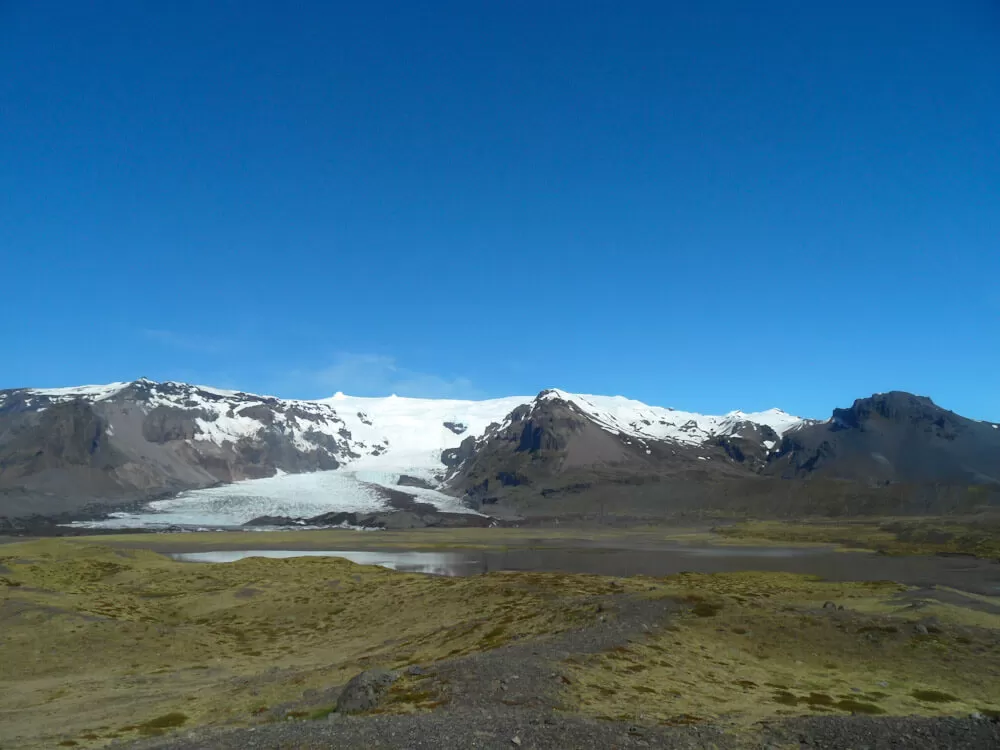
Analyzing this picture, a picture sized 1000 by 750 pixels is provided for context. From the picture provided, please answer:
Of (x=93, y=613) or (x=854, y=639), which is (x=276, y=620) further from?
(x=854, y=639)

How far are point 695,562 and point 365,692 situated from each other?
97.3 m

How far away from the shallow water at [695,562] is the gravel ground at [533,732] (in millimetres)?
66723

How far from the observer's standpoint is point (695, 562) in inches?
4405

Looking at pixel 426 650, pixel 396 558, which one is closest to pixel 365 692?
pixel 426 650

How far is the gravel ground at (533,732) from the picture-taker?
17969 mm

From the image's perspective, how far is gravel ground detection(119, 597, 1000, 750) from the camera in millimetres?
17969

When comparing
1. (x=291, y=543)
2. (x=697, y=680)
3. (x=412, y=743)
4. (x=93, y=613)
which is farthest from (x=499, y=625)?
(x=291, y=543)

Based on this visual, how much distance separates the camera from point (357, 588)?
→ 2237 inches

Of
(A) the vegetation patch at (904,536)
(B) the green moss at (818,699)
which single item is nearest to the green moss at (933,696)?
(B) the green moss at (818,699)

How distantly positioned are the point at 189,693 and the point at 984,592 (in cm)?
7628

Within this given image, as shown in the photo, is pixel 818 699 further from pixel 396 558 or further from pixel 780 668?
pixel 396 558

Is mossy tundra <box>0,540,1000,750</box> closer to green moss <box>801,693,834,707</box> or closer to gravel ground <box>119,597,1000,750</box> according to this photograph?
green moss <box>801,693,834,707</box>

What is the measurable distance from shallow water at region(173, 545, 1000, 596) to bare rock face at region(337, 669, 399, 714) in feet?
238

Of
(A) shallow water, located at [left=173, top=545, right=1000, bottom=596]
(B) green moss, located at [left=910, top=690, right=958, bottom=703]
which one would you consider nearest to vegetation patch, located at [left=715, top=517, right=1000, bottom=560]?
(A) shallow water, located at [left=173, top=545, right=1000, bottom=596]
